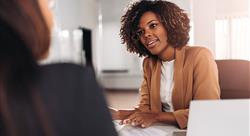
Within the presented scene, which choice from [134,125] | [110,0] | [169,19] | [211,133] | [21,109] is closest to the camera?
[21,109]

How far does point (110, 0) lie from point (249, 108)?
6.26m

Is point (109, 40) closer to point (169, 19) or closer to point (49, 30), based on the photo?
point (169, 19)

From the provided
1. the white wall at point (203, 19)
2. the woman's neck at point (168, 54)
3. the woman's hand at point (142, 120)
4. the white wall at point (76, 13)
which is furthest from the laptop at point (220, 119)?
the white wall at point (76, 13)

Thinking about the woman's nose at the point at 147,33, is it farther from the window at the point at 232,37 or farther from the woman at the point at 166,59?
the window at the point at 232,37

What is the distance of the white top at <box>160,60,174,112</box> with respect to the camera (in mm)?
1443

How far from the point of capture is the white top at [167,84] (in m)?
1.44

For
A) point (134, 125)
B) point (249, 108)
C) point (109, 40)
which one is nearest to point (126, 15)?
point (134, 125)

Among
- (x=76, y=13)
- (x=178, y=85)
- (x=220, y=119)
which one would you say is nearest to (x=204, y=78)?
(x=178, y=85)

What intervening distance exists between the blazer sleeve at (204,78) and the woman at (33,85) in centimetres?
95

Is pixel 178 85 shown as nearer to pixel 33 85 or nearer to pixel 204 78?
pixel 204 78

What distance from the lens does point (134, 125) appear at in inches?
45.0

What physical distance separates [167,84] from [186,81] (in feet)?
0.36

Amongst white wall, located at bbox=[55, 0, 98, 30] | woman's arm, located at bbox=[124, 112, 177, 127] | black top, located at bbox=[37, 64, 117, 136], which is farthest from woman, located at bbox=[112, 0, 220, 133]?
white wall, located at bbox=[55, 0, 98, 30]

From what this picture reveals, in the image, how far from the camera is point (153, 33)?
1505 millimetres
